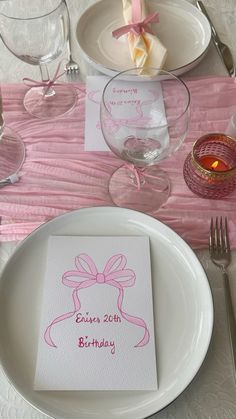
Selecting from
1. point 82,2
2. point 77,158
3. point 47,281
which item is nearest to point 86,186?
point 77,158

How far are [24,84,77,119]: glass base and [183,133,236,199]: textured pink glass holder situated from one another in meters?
0.25

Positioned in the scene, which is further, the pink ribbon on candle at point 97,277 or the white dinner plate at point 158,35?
the white dinner plate at point 158,35

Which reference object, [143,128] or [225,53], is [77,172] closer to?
[143,128]

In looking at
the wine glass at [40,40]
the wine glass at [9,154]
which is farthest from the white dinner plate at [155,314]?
the wine glass at [40,40]

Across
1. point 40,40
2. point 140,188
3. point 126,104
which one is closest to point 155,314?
point 140,188

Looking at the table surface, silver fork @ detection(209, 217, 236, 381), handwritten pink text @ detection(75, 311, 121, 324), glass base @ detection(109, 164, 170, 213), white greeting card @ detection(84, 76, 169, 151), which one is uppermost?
white greeting card @ detection(84, 76, 169, 151)

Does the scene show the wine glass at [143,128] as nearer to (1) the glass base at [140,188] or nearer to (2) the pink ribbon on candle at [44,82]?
(1) the glass base at [140,188]

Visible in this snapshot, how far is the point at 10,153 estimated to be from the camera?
64cm

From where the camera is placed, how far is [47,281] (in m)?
0.49

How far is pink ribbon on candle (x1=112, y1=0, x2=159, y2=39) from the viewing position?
69 cm

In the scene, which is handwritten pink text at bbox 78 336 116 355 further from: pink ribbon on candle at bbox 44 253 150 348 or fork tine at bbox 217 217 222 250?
fork tine at bbox 217 217 222 250

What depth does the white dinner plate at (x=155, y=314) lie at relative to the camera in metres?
0.41

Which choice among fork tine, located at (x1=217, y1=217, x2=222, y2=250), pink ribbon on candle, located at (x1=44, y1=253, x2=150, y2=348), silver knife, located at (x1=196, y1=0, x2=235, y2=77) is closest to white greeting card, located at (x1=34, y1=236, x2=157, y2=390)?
pink ribbon on candle, located at (x1=44, y1=253, x2=150, y2=348)

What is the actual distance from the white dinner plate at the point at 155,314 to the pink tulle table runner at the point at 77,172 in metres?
0.05
